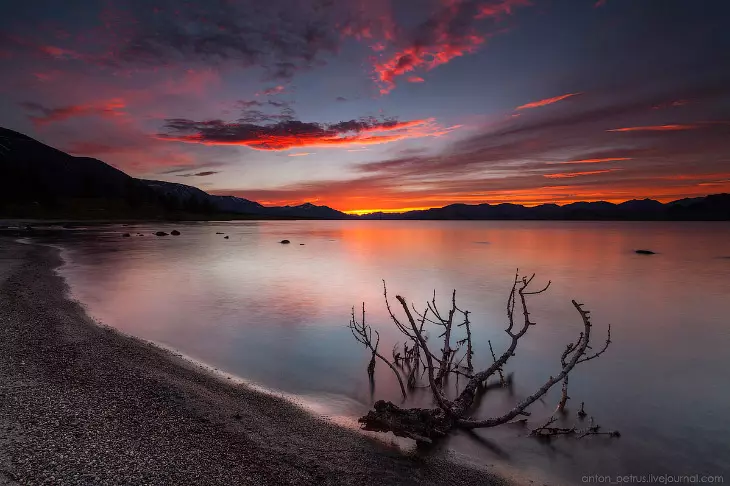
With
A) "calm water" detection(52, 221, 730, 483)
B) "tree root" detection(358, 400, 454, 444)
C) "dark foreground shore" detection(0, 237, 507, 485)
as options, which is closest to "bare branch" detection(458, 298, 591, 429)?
"calm water" detection(52, 221, 730, 483)

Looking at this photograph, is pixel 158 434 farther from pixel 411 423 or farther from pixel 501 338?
pixel 501 338

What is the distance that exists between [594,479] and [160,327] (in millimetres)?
15371

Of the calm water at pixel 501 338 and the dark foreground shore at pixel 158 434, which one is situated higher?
the dark foreground shore at pixel 158 434

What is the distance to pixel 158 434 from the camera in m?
6.22

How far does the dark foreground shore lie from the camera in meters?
5.27

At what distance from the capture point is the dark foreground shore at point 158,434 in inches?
207

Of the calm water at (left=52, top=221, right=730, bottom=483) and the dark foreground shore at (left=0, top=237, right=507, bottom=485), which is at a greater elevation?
the dark foreground shore at (left=0, top=237, right=507, bottom=485)

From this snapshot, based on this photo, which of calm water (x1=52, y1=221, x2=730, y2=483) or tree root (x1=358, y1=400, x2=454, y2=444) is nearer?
tree root (x1=358, y1=400, x2=454, y2=444)

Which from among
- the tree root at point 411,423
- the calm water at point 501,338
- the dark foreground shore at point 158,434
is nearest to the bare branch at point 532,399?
the calm water at point 501,338

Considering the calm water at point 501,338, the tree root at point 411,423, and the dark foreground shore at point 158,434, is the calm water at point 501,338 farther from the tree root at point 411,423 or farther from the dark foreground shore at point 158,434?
the dark foreground shore at point 158,434

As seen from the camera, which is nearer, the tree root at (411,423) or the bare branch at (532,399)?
the tree root at (411,423)

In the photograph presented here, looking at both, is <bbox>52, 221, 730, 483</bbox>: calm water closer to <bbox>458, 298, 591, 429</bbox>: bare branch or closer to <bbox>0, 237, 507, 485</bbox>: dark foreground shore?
<bbox>458, 298, 591, 429</bbox>: bare branch

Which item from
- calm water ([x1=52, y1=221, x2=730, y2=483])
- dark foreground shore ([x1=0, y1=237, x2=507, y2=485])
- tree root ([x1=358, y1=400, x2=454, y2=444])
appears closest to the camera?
dark foreground shore ([x1=0, y1=237, x2=507, y2=485])

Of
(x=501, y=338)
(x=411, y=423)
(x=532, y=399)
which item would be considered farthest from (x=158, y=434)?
(x=501, y=338)
